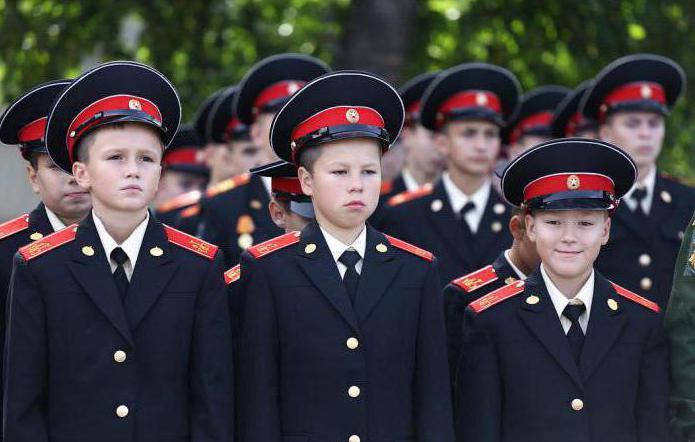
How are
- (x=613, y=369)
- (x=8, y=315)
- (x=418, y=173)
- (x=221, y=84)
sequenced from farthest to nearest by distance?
(x=221, y=84)
(x=418, y=173)
(x=613, y=369)
(x=8, y=315)

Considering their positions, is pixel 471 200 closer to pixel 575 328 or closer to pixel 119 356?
pixel 575 328

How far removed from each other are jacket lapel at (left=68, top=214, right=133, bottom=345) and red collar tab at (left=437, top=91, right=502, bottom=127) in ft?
10.9

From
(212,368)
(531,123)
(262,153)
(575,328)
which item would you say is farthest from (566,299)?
(531,123)

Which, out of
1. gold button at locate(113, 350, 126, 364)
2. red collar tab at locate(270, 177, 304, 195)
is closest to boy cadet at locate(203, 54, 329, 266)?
red collar tab at locate(270, 177, 304, 195)

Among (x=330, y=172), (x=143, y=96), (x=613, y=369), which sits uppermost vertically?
(x=143, y=96)

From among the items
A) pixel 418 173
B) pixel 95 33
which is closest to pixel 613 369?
pixel 418 173

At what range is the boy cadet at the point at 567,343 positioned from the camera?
501 centimetres

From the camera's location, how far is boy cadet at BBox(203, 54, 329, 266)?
7.36 metres

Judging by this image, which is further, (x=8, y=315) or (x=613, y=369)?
(x=613, y=369)

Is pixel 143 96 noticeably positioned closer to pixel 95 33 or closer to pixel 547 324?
pixel 547 324

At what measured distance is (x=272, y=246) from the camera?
197 inches

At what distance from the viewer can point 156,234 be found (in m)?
4.89

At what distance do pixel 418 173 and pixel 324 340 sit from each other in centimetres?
390

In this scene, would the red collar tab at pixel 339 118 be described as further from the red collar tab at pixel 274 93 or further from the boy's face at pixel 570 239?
the red collar tab at pixel 274 93
